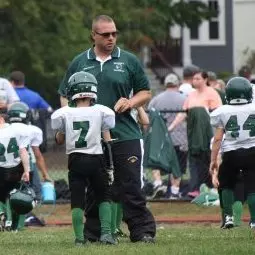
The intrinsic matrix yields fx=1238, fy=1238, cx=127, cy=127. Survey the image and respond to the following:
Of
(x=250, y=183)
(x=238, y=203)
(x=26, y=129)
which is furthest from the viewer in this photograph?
(x=26, y=129)

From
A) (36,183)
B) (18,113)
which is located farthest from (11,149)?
(36,183)

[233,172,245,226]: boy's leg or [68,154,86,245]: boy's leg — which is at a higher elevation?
[68,154,86,245]: boy's leg

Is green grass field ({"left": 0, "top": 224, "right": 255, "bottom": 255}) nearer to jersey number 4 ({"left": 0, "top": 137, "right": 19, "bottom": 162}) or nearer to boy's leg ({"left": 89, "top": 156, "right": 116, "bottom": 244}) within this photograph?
boy's leg ({"left": 89, "top": 156, "right": 116, "bottom": 244})

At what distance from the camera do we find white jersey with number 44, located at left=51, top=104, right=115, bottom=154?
11922mm

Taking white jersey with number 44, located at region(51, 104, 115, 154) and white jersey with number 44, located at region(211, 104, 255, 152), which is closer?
white jersey with number 44, located at region(51, 104, 115, 154)

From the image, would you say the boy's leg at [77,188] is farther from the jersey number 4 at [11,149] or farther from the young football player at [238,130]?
the jersey number 4 at [11,149]

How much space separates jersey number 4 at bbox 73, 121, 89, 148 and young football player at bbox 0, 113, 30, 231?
3700 millimetres

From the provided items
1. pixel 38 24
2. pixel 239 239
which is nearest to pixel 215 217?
pixel 239 239

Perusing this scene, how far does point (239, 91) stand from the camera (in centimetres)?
1347

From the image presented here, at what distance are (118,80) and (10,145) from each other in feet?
12.8

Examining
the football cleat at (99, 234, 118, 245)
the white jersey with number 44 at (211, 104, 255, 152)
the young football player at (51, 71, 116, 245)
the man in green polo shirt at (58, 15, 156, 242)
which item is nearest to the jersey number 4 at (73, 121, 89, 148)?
the young football player at (51, 71, 116, 245)

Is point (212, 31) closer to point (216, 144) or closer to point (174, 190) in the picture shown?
point (174, 190)

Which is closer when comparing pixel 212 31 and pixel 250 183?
pixel 250 183

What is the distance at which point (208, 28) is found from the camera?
5038cm
